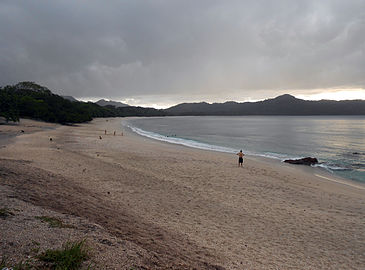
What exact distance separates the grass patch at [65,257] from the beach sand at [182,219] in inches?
8.7

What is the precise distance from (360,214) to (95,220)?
35.2 feet

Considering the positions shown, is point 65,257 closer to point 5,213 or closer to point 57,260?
point 57,260

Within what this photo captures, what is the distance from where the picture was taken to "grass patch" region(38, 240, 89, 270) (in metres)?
3.88

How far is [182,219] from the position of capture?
804cm

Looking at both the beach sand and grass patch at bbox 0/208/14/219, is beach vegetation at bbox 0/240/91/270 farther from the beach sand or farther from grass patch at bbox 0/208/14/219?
grass patch at bbox 0/208/14/219

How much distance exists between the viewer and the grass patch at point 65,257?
3.88 metres

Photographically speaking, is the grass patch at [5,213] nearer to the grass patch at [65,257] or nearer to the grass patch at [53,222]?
the grass patch at [53,222]

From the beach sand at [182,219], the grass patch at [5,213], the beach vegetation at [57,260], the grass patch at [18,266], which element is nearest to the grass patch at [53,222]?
the beach sand at [182,219]

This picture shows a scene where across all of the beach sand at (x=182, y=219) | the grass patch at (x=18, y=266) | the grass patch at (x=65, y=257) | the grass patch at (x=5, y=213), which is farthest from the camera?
the grass patch at (x=5, y=213)

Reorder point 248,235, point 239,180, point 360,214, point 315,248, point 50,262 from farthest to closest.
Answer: point 239,180, point 360,214, point 248,235, point 315,248, point 50,262

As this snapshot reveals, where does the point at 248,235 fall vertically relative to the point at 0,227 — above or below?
below

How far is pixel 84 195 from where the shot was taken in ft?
29.3

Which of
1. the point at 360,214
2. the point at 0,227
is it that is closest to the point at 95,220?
the point at 0,227

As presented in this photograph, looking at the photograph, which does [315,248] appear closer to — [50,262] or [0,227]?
[50,262]
